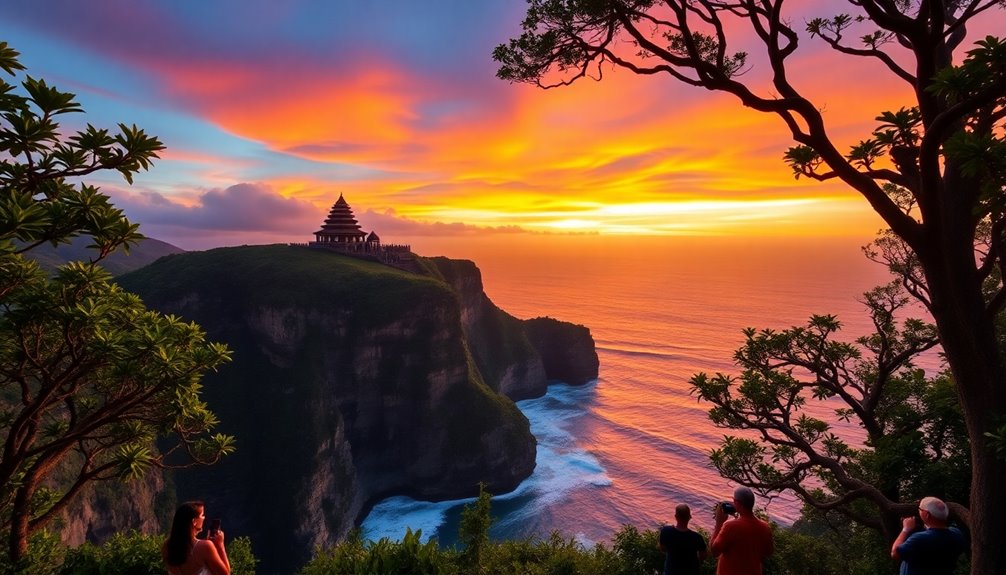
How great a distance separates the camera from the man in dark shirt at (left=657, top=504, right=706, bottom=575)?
7328mm

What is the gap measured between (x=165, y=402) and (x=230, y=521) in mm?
59826

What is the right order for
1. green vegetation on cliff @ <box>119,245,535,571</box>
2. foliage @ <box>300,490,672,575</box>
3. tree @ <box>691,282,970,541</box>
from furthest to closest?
green vegetation on cliff @ <box>119,245,535,571</box>, tree @ <box>691,282,970,541</box>, foliage @ <box>300,490,672,575</box>

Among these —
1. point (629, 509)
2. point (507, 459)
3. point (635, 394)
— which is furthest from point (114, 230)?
point (635, 394)

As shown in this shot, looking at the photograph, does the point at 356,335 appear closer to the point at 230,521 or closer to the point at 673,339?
the point at 230,521

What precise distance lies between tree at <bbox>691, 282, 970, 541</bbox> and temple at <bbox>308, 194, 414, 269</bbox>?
83.6 meters

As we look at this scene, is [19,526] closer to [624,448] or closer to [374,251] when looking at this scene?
[624,448]

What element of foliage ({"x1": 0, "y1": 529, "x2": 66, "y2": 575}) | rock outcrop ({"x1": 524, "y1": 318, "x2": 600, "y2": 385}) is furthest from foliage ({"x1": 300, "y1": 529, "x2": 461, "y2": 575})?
rock outcrop ({"x1": 524, "y1": 318, "x2": 600, "y2": 385})

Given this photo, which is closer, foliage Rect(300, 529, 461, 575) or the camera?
Result: the camera

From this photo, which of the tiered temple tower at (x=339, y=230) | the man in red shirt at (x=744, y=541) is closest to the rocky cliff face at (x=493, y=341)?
the tiered temple tower at (x=339, y=230)

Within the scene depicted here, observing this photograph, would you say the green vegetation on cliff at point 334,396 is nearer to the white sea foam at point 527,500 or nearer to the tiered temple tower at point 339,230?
the white sea foam at point 527,500

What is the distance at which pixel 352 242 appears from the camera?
9531 cm

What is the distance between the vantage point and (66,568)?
9.74 metres

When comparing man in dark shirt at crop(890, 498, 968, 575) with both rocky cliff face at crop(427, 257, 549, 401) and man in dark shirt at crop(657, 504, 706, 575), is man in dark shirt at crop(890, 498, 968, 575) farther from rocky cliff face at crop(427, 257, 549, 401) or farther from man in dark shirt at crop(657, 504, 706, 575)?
rocky cliff face at crop(427, 257, 549, 401)

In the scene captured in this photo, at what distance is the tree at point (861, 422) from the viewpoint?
12.0m
